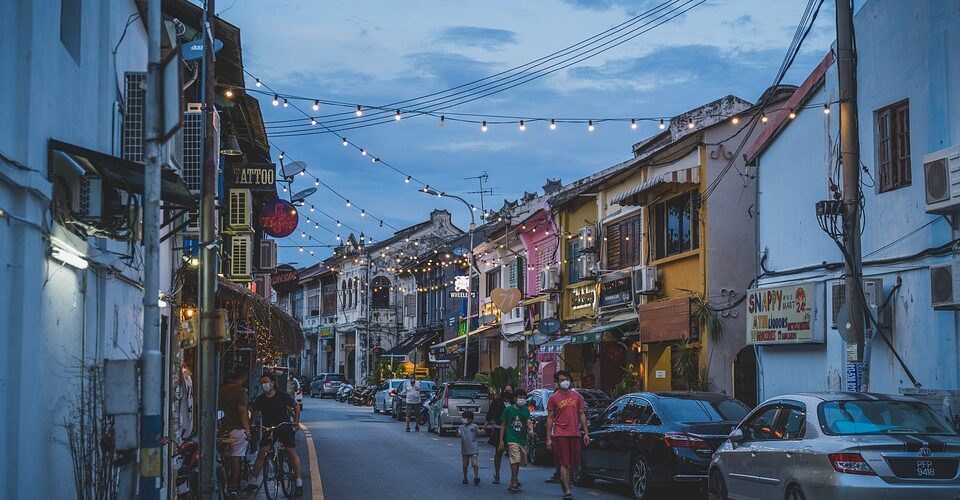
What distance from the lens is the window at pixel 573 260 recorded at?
114 ft

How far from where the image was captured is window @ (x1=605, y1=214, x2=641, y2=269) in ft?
98.0

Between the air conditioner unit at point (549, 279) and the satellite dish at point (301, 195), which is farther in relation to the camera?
the air conditioner unit at point (549, 279)

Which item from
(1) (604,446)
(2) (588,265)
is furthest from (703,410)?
(2) (588,265)

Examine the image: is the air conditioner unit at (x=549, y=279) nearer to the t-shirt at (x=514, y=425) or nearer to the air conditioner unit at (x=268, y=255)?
the air conditioner unit at (x=268, y=255)

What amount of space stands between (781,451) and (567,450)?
5092 millimetres

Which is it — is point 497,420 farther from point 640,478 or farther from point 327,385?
point 327,385

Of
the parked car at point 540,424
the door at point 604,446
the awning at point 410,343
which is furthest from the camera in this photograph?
the awning at point 410,343

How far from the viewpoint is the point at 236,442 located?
53.1 ft

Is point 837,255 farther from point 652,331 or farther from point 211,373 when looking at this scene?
point 211,373

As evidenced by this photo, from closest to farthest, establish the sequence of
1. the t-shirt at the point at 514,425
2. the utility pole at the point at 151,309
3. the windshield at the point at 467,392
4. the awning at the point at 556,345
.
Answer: the utility pole at the point at 151,309 → the t-shirt at the point at 514,425 → the awning at the point at 556,345 → the windshield at the point at 467,392

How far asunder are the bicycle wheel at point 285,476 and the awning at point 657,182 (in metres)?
13.1

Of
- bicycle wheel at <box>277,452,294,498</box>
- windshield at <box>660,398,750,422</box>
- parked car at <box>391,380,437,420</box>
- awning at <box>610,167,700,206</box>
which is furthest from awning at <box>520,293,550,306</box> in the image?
bicycle wheel at <box>277,452,294,498</box>

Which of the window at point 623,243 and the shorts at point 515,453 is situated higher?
the window at point 623,243

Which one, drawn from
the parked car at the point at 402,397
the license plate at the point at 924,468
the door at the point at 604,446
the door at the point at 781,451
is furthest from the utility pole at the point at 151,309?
the parked car at the point at 402,397
